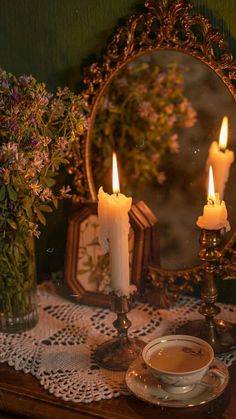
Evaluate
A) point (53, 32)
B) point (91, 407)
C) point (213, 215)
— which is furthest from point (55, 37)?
point (91, 407)

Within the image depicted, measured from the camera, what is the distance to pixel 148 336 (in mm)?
1200

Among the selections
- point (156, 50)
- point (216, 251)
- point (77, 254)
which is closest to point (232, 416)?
point (216, 251)

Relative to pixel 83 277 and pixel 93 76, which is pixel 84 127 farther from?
pixel 83 277

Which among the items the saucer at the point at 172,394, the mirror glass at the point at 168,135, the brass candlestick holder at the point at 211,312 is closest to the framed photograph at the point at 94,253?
the mirror glass at the point at 168,135

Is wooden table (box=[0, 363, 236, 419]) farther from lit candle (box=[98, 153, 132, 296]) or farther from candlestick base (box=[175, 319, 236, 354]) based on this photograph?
lit candle (box=[98, 153, 132, 296])

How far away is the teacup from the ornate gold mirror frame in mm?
203

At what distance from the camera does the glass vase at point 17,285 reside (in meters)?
1.21

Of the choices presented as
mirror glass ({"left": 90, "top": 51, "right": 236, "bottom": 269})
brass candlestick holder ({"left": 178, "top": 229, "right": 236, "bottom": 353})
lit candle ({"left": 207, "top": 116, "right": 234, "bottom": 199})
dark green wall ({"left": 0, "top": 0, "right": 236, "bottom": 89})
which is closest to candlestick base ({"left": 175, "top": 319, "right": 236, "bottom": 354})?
brass candlestick holder ({"left": 178, "top": 229, "right": 236, "bottom": 353})

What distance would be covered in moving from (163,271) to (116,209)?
0.25 m

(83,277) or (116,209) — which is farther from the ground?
(116,209)

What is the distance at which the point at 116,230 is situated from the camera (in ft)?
3.57

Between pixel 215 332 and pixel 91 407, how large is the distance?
0.87 ft

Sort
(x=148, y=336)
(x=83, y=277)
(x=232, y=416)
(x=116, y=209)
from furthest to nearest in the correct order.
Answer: (x=83, y=277) → (x=148, y=336) → (x=116, y=209) → (x=232, y=416)

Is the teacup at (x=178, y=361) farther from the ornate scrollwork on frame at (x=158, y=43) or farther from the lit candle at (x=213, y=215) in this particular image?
the ornate scrollwork on frame at (x=158, y=43)
